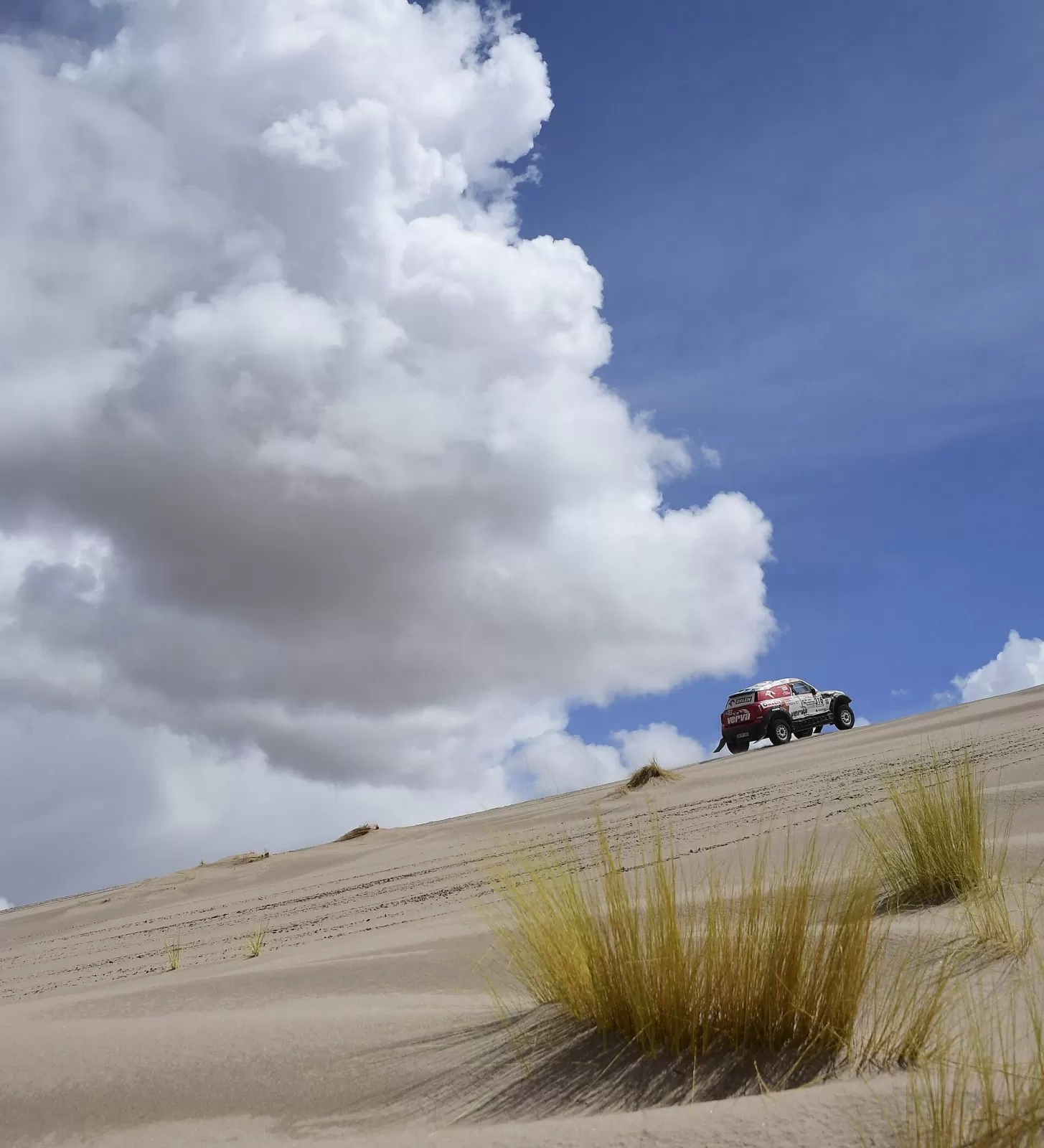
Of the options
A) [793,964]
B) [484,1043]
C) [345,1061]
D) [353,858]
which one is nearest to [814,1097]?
[793,964]

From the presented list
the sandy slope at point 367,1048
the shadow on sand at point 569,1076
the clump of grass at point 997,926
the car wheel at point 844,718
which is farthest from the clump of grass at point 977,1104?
the car wheel at point 844,718

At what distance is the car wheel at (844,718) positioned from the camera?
2373 centimetres

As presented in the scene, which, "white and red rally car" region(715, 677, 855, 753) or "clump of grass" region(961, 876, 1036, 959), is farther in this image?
"white and red rally car" region(715, 677, 855, 753)

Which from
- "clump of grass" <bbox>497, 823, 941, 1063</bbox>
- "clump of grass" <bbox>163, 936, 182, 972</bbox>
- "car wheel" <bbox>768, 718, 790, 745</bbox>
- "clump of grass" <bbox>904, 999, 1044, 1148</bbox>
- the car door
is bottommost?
"clump of grass" <bbox>904, 999, 1044, 1148</bbox>

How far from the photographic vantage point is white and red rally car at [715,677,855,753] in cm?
2155

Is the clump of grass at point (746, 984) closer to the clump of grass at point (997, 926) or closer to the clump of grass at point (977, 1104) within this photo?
the clump of grass at point (977, 1104)

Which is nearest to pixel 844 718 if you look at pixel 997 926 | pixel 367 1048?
pixel 997 926

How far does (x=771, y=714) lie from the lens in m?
21.7

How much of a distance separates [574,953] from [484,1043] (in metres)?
0.43

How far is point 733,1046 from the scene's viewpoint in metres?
2.43

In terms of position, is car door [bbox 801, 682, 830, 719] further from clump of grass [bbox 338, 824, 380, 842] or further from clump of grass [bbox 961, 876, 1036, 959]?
clump of grass [bbox 961, 876, 1036, 959]

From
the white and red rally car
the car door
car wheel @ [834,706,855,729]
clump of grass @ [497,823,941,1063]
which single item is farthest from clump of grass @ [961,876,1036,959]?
car wheel @ [834,706,855,729]

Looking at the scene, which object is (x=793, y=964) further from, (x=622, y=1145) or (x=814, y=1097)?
(x=622, y=1145)

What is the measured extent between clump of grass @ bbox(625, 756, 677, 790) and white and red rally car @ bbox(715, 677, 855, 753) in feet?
23.5
